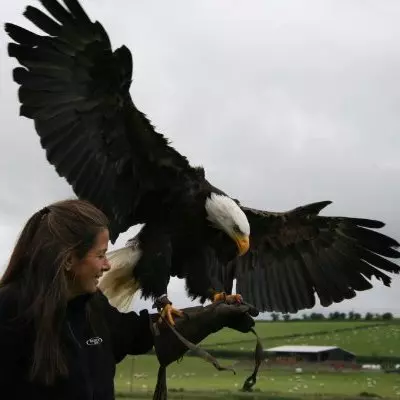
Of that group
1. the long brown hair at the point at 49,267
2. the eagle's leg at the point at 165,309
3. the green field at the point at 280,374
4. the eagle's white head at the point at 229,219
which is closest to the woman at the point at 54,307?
the long brown hair at the point at 49,267

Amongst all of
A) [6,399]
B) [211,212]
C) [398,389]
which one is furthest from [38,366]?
[398,389]

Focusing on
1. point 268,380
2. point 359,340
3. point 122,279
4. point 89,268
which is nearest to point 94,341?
point 89,268

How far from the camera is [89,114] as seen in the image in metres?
4.64

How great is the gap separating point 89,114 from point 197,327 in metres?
1.86

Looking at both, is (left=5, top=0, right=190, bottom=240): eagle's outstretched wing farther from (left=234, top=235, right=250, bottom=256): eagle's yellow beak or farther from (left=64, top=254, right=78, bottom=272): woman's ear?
(left=64, top=254, right=78, bottom=272): woman's ear

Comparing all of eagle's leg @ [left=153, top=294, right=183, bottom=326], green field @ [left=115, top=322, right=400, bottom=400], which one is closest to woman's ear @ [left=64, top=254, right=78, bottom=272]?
eagle's leg @ [left=153, top=294, right=183, bottom=326]

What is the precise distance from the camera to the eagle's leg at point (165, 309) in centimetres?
333

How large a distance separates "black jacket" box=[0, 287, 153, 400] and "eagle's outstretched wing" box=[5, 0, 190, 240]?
223 cm

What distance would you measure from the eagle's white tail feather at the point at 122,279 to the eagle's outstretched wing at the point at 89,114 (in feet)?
0.43

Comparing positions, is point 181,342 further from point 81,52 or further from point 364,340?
point 364,340

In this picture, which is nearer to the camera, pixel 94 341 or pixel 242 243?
pixel 94 341

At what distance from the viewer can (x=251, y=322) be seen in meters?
3.14

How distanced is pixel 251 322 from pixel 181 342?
29 centimetres

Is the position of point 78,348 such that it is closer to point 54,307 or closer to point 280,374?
point 54,307
